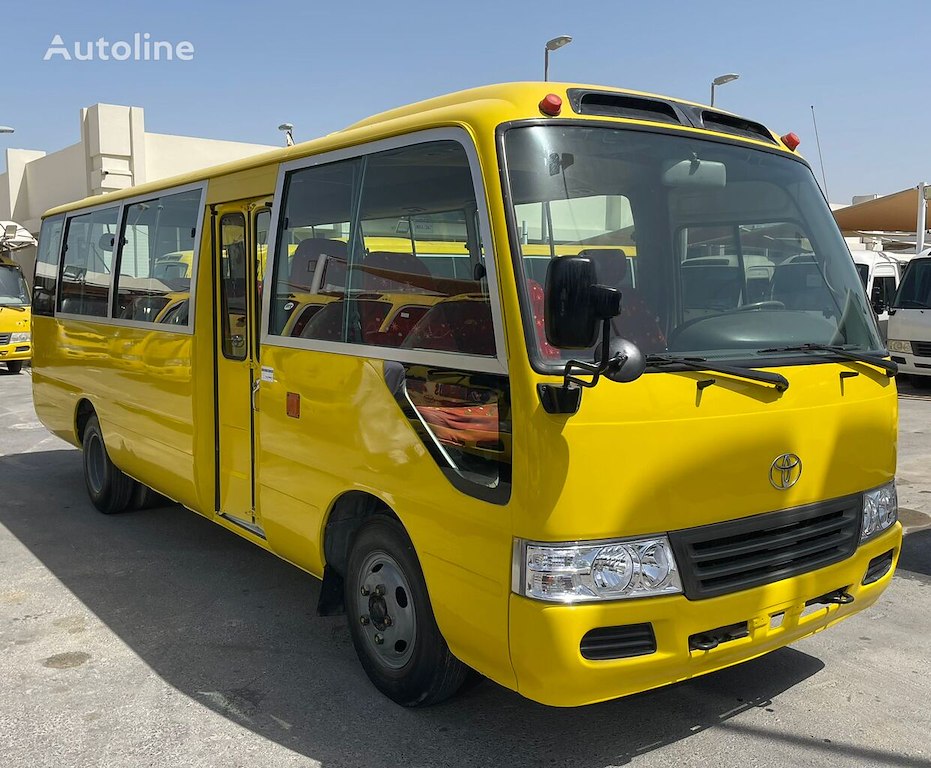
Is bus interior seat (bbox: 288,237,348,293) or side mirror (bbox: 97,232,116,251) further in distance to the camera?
side mirror (bbox: 97,232,116,251)

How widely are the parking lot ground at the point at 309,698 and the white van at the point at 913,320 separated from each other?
34.3ft

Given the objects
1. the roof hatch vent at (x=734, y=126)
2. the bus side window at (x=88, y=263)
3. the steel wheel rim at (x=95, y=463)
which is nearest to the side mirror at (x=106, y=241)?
the bus side window at (x=88, y=263)

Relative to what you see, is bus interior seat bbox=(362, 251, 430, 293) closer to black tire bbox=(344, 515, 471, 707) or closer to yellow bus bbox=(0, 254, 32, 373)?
black tire bbox=(344, 515, 471, 707)

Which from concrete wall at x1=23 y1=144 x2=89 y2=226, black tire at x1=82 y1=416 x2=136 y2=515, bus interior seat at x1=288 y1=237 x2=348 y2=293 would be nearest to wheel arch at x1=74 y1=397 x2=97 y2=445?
black tire at x1=82 y1=416 x2=136 y2=515

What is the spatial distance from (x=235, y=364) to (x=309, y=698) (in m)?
2.11

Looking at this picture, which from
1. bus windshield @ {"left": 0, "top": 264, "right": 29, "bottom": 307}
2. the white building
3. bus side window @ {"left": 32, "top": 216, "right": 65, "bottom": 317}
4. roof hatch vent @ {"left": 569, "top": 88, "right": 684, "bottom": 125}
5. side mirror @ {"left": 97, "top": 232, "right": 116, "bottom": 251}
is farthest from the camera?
the white building

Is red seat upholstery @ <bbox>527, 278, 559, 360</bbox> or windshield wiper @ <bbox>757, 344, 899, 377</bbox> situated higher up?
red seat upholstery @ <bbox>527, 278, 559, 360</bbox>

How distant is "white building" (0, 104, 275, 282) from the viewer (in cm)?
2539

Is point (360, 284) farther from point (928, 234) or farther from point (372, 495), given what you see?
point (928, 234)

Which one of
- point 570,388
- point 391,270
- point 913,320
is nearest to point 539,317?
point 570,388

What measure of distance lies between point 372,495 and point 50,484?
19.0ft

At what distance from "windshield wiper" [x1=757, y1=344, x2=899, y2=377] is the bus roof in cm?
98

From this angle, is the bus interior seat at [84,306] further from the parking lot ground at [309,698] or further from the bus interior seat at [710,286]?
the bus interior seat at [710,286]

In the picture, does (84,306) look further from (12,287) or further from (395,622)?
(12,287)
